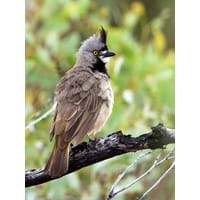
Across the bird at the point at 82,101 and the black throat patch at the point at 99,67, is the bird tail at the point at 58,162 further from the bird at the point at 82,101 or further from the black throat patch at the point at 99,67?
the black throat patch at the point at 99,67

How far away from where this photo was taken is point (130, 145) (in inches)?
96.3

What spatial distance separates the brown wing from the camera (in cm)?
239

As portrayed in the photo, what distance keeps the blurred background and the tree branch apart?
16 mm

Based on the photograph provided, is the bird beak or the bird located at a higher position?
the bird beak

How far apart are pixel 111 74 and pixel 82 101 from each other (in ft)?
0.38

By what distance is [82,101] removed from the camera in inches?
94.8

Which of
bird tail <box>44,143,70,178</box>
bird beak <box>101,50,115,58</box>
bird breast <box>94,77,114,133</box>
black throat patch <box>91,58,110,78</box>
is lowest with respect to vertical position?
bird tail <box>44,143,70,178</box>

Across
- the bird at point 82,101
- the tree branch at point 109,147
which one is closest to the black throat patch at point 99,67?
the bird at point 82,101

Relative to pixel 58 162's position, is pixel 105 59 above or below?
above

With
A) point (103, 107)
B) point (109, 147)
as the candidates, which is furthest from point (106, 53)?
point (109, 147)
